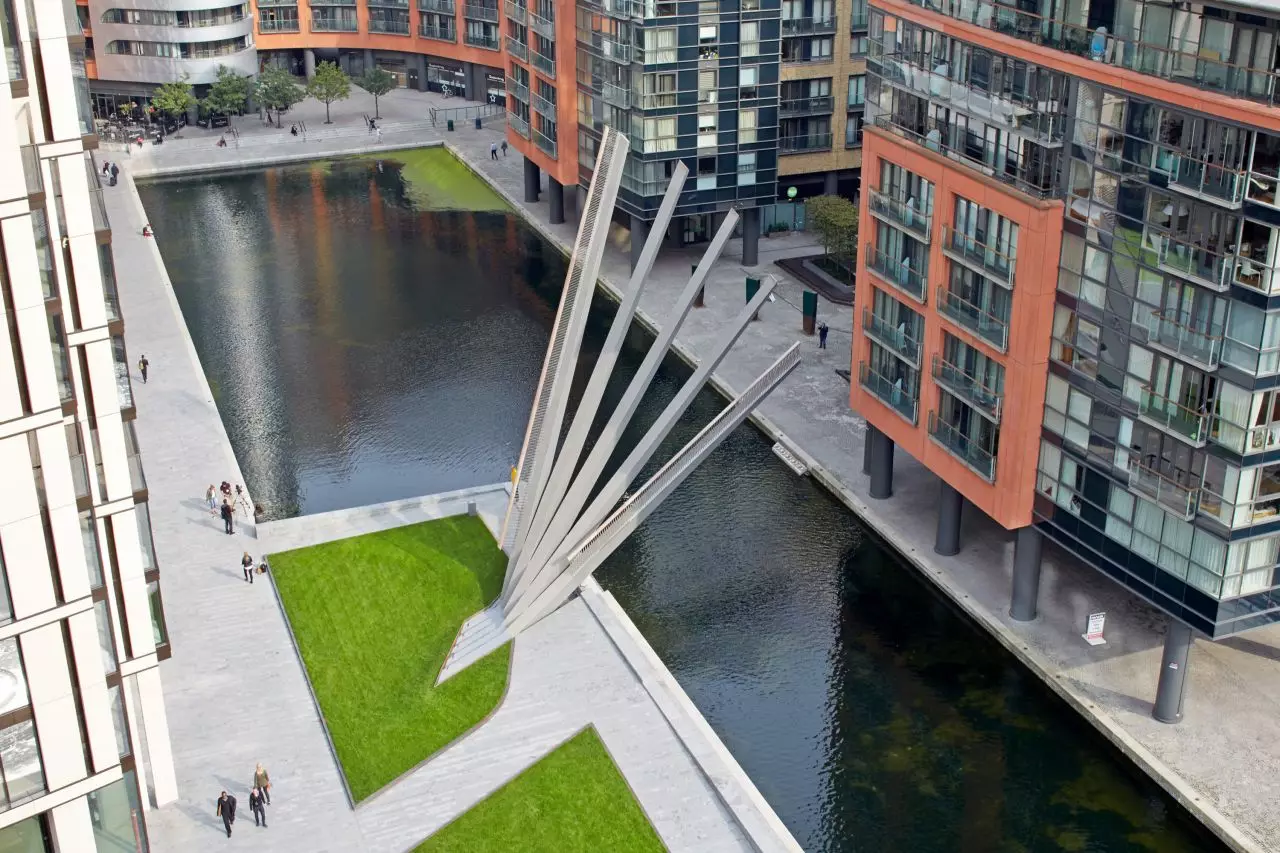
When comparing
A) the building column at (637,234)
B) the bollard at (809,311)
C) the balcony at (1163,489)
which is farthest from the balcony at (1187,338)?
the building column at (637,234)

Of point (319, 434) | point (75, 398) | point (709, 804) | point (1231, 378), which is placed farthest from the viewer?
point (319, 434)

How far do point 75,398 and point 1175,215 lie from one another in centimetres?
3015

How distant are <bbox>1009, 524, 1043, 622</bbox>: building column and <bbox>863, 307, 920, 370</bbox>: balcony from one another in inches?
308

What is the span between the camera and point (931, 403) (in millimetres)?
58281

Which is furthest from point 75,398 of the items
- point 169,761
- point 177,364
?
point 177,364

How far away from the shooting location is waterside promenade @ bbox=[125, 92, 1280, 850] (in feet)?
159

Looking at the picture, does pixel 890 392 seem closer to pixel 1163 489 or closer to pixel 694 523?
pixel 694 523

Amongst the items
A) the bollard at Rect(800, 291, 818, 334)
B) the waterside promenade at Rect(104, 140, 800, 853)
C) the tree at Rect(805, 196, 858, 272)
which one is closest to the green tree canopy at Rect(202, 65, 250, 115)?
the tree at Rect(805, 196, 858, 272)

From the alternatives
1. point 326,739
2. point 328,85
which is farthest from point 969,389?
point 328,85

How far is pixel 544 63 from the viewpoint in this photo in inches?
3834

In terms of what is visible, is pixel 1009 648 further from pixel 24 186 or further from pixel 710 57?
pixel 710 57

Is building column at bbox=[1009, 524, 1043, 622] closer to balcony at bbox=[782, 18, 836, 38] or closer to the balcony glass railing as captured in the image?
the balcony glass railing

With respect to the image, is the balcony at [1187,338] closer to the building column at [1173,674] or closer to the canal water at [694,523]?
the building column at [1173,674]

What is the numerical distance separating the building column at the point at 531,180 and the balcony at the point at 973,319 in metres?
55.0
